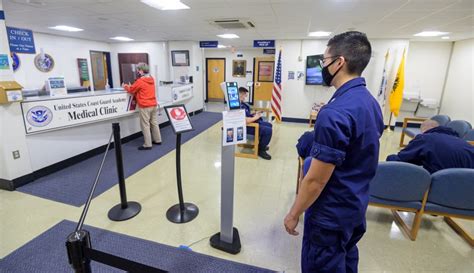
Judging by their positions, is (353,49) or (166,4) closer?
(353,49)

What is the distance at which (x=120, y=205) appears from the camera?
2740mm

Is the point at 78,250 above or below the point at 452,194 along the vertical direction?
above

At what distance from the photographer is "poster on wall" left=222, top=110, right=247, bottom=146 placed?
1910 millimetres

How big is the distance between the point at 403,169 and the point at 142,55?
27.9 ft

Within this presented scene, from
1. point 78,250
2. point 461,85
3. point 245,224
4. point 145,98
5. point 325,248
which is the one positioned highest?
point 461,85

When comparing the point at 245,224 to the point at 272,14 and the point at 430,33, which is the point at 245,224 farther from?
the point at 430,33

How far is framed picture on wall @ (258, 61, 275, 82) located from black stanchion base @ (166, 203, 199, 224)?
812 centimetres

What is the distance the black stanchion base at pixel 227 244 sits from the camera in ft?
6.91

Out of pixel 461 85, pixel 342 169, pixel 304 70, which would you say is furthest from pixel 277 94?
pixel 342 169

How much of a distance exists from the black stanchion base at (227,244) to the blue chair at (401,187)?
128cm

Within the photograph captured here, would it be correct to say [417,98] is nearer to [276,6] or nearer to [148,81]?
[276,6]

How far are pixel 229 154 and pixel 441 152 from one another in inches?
76.4

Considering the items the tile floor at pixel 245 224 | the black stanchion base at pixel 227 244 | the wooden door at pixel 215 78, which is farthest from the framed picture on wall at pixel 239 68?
the black stanchion base at pixel 227 244

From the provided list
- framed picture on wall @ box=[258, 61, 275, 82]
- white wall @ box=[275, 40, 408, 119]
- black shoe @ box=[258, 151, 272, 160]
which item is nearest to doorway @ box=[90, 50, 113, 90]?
framed picture on wall @ box=[258, 61, 275, 82]
